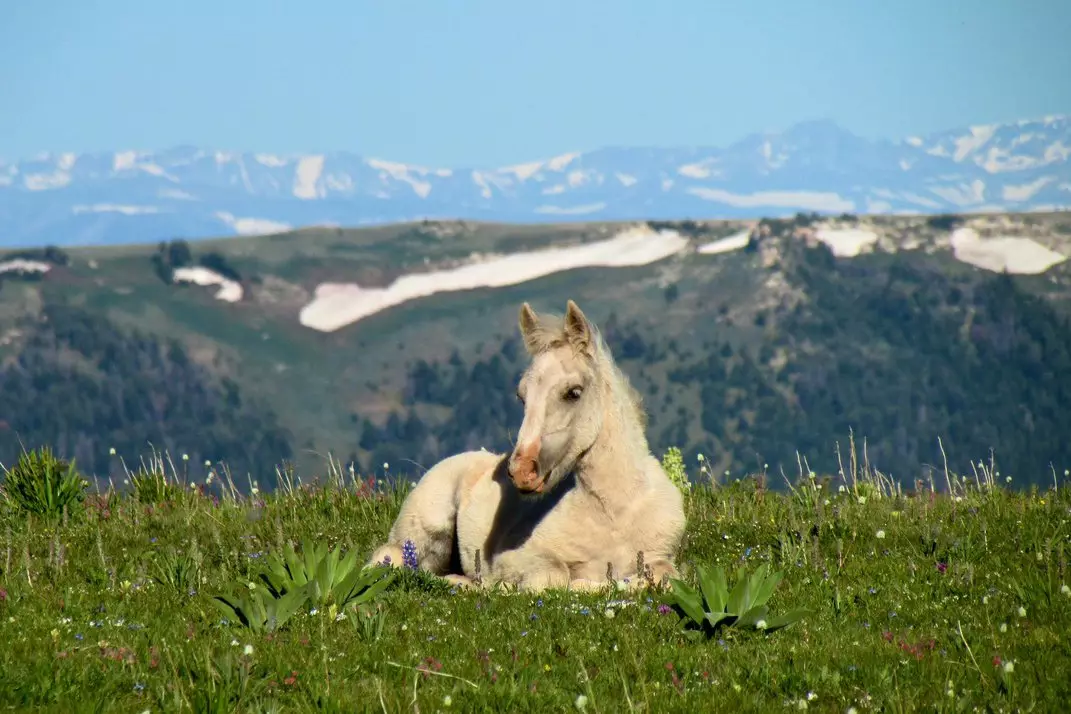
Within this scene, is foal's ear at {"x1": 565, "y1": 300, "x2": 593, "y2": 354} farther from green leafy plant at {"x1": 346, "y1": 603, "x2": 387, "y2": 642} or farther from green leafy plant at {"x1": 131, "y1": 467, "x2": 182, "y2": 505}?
green leafy plant at {"x1": 131, "y1": 467, "x2": 182, "y2": 505}

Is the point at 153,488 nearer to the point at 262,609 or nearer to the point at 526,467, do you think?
the point at 526,467

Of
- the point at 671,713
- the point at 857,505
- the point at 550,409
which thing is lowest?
the point at 857,505

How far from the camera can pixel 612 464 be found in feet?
35.4

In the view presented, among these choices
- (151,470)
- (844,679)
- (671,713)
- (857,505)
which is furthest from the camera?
(151,470)

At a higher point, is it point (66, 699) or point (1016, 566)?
point (66, 699)

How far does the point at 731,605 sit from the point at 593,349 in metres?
2.92

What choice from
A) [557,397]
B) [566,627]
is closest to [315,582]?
[566,627]

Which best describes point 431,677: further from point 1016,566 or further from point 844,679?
point 1016,566

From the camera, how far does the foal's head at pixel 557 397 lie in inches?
393

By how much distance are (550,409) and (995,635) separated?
382 centimetres

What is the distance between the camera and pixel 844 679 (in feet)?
23.7

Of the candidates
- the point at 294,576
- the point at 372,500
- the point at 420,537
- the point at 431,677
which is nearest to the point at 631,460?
the point at 420,537

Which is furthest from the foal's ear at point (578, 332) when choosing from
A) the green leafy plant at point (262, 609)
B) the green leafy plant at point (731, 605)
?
the green leafy plant at point (262, 609)

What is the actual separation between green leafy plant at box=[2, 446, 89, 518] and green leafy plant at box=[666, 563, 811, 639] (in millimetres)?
8866
